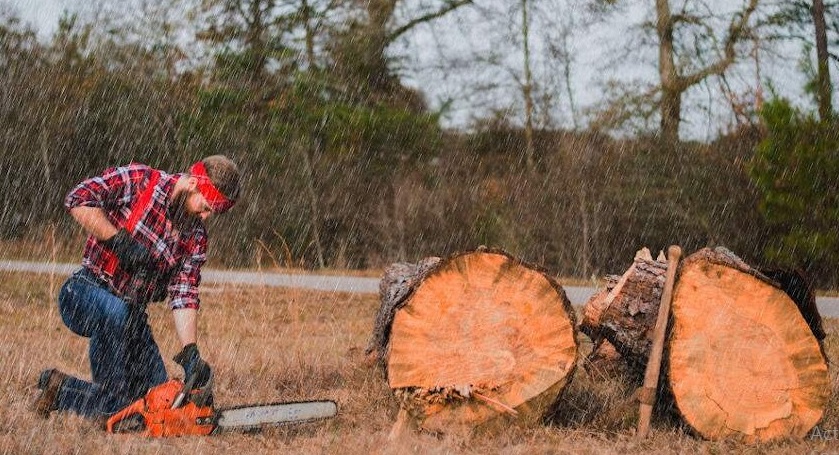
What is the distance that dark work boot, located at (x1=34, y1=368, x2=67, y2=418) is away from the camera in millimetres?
3938

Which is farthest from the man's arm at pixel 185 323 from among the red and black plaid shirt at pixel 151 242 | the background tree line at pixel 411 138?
the background tree line at pixel 411 138

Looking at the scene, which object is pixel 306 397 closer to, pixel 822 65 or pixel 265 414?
pixel 265 414

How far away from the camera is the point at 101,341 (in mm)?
3953

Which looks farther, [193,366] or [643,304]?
[643,304]

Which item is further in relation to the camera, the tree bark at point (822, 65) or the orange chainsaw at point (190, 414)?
the tree bark at point (822, 65)

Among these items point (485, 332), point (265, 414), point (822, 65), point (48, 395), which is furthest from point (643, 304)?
point (822, 65)

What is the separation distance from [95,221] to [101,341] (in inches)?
27.9

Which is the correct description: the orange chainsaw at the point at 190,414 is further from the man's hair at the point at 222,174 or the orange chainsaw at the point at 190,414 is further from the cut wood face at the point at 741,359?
the cut wood face at the point at 741,359

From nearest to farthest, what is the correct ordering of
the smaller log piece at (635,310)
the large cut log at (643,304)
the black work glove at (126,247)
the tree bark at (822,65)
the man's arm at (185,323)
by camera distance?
the black work glove at (126,247) < the man's arm at (185,323) < the large cut log at (643,304) < the smaller log piece at (635,310) < the tree bark at (822,65)

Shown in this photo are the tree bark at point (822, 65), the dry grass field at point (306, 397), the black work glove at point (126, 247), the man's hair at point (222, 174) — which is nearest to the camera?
the black work glove at point (126, 247)

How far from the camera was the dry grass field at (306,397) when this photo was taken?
363 cm

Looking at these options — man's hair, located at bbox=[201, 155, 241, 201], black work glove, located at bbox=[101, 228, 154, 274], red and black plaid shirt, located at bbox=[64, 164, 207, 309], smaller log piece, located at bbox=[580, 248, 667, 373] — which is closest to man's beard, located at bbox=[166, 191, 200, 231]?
red and black plaid shirt, located at bbox=[64, 164, 207, 309]

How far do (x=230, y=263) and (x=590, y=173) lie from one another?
7374mm

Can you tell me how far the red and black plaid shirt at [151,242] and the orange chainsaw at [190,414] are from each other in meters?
0.46
